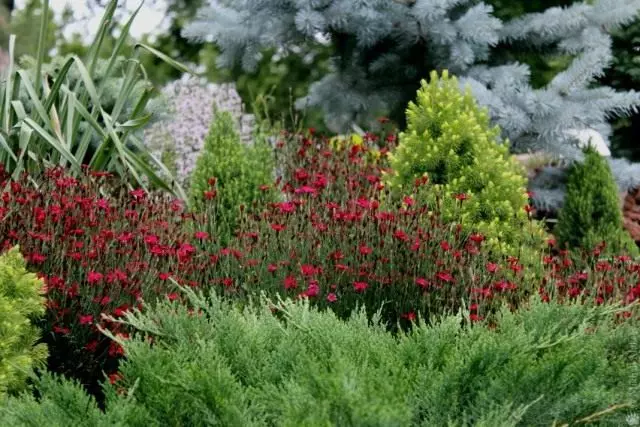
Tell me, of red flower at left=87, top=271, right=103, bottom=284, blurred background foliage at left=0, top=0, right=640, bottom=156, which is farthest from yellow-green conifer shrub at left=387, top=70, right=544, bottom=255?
blurred background foliage at left=0, top=0, right=640, bottom=156

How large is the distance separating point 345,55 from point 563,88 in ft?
7.55

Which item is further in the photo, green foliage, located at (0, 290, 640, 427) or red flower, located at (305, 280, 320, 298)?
red flower, located at (305, 280, 320, 298)

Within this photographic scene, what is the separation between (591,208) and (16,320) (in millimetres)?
5979

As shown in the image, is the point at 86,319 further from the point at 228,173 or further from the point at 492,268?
the point at 228,173

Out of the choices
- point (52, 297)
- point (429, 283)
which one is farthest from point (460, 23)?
point (52, 297)

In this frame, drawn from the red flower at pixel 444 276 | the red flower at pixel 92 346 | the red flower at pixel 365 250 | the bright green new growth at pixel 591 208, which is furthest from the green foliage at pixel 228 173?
the bright green new growth at pixel 591 208

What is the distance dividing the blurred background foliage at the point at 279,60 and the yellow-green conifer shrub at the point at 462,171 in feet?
12.1

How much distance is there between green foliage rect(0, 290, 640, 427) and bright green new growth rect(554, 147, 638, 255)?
5495 millimetres

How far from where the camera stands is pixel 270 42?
8.61 m

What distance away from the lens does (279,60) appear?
16328 mm

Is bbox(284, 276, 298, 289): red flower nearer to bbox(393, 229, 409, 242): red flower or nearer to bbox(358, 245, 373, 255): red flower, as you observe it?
bbox(358, 245, 373, 255): red flower

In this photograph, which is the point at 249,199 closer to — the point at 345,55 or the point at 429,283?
the point at 429,283

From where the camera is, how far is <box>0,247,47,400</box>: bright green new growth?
9.32ft

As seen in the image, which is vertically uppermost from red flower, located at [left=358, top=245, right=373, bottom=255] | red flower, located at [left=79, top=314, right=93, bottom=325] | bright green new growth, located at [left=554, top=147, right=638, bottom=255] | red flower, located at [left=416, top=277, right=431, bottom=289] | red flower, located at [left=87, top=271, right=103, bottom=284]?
red flower, located at [left=358, top=245, right=373, bottom=255]
